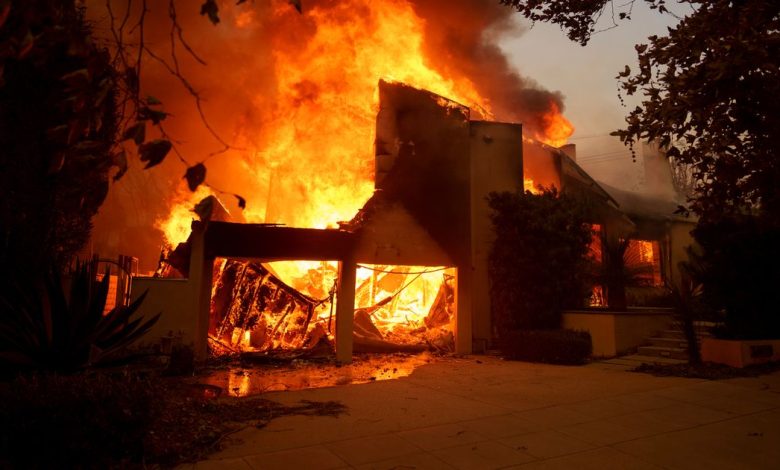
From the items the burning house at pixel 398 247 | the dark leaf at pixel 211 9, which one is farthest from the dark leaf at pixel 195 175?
the burning house at pixel 398 247

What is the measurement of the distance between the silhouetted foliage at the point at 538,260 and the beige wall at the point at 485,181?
758 mm

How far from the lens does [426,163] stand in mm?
15477

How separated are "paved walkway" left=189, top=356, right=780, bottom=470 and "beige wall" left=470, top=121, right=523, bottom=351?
21.0 feet

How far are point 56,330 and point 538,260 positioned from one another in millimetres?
11821

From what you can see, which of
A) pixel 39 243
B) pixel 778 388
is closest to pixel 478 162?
pixel 778 388

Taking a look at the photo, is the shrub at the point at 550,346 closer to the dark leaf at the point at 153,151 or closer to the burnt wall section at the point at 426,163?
the burnt wall section at the point at 426,163

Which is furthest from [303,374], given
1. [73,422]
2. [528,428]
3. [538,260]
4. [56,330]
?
[538,260]

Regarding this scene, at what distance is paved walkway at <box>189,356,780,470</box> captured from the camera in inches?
181

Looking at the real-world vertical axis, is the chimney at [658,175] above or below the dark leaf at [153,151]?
above

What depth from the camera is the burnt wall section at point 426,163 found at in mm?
15070

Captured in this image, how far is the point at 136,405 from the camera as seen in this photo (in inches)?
163

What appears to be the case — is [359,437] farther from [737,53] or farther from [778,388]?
[778,388]

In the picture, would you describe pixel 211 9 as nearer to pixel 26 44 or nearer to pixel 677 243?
pixel 26 44

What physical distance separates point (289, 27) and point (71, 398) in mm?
18290
